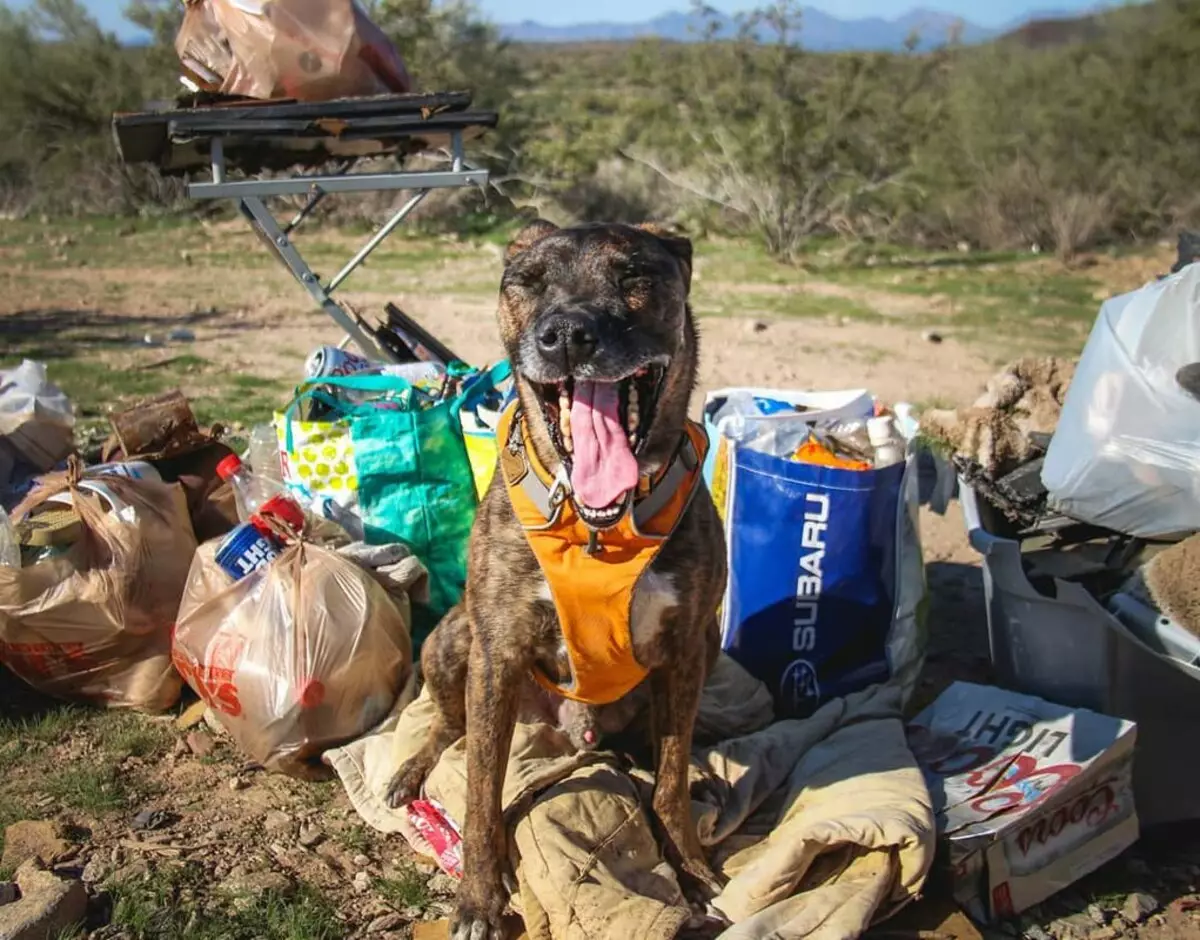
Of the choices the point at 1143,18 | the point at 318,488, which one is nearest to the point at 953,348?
the point at 318,488

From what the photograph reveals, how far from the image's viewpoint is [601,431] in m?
2.68

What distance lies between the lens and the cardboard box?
2879mm

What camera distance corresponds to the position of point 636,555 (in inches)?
110

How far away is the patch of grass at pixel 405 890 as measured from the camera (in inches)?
118

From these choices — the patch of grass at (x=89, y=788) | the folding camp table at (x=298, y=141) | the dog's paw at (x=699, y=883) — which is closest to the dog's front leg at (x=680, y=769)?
the dog's paw at (x=699, y=883)

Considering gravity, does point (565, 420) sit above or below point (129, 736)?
above

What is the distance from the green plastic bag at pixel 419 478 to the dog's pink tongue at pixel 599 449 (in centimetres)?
154

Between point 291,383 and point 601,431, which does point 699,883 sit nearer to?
point 601,431

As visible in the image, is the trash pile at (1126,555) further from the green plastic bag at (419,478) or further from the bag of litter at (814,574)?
the green plastic bag at (419,478)

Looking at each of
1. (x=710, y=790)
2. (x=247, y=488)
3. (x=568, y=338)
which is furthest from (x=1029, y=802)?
(x=247, y=488)

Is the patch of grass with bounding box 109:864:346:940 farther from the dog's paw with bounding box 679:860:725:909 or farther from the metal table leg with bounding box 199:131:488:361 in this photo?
the metal table leg with bounding box 199:131:488:361

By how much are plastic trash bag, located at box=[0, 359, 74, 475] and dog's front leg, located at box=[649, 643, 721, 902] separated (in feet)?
9.57

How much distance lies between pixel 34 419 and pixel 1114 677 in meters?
4.10

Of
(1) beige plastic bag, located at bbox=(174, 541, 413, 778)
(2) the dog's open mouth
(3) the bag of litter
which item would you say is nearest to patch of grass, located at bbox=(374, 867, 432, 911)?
(1) beige plastic bag, located at bbox=(174, 541, 413, 778)
